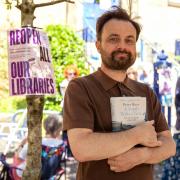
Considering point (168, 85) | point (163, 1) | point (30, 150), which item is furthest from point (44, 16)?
point (30, 150)

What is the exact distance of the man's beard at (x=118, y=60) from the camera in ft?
7.01

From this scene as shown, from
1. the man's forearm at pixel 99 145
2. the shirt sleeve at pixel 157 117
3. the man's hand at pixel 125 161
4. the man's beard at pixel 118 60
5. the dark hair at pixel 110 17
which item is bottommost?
the man's hand at pixel 125 161

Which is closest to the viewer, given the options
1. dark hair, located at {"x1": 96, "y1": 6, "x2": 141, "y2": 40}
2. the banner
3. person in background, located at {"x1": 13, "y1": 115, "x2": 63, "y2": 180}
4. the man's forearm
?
the man's forearm

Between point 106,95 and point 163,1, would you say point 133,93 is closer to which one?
point 106,95

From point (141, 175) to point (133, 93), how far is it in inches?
16.2

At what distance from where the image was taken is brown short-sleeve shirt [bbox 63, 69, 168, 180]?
6.72ft

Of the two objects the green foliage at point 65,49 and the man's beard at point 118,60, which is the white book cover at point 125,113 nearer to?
the man's beard at point 118,60

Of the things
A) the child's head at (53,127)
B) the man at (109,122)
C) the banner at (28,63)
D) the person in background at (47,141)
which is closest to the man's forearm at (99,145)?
the man at (109,122)

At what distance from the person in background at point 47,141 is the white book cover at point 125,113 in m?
1.97

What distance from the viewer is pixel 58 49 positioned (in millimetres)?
11375

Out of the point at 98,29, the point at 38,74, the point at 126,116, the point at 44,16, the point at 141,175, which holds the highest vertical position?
the point at 44,16

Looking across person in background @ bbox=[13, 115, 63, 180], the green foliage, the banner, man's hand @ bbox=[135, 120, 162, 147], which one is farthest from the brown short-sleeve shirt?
the green foliage

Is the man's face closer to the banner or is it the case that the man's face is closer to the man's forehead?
the man's forehead

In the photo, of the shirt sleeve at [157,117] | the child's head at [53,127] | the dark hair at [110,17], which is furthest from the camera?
the child's head at [53,127]
